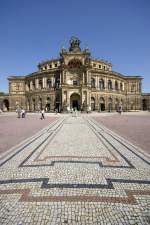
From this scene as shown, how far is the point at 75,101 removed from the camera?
196ft

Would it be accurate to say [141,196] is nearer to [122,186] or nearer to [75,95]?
[122,186]

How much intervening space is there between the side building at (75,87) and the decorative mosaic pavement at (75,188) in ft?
161

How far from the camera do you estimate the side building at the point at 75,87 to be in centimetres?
5788

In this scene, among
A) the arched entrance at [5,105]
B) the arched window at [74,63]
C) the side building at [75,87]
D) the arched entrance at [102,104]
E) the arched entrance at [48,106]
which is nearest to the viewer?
the side building at [75,87]

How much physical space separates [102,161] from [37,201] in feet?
11.0

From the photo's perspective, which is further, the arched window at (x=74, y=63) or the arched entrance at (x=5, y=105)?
the arched entrance at (x=5, y=105)

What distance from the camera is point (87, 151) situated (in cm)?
805

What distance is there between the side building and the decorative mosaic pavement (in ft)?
161

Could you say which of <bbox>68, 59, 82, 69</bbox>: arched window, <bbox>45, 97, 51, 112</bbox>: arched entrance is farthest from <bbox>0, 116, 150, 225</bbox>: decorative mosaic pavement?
<bbox>68, 59, 82, 69</bbox>: arched window

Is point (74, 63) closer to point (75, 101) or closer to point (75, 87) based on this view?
point (75, 87)

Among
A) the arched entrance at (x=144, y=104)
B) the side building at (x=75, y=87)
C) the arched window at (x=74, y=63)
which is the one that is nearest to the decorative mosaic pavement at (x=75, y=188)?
the side building at (x=75, y=87)

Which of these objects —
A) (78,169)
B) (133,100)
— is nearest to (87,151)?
(78,169)

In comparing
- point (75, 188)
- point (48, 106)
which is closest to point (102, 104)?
point (48, 106)

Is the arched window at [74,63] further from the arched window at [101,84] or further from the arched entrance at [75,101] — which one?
the arched entrance at [75,101]
